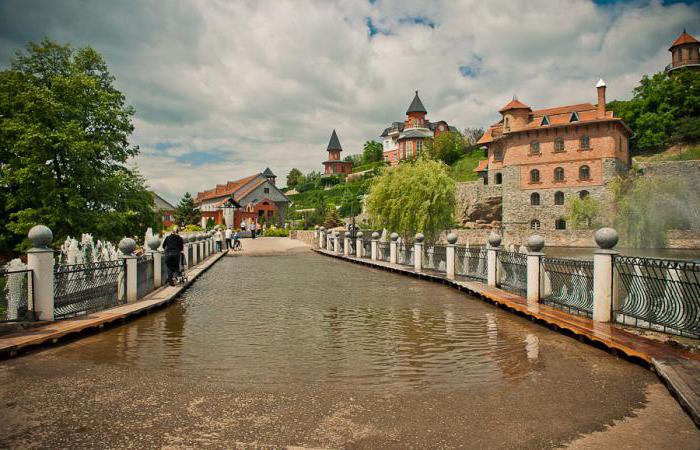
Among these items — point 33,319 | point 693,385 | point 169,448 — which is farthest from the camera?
point 33,319

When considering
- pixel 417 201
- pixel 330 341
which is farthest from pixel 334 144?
pixel 330 341

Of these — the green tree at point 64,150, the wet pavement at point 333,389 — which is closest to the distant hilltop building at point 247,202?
the green tree at point 64,150

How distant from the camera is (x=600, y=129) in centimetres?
5253

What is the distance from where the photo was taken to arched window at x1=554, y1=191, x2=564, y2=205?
56.0 m

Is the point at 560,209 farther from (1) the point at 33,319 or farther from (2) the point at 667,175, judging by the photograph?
(1) the point at 33,319

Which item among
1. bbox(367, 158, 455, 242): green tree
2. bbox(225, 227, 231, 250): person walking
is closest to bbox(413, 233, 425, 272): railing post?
bbox(367, 158, 455, 242): green tree

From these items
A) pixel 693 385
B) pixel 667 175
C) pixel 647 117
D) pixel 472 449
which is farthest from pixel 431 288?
pixel 647 117

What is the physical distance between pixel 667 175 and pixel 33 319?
183 ft

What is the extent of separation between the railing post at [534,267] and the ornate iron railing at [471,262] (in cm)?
384

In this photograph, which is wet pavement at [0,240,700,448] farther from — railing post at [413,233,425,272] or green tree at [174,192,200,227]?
green tree at [174,192,200,227]

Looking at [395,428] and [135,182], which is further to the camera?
[135,182]

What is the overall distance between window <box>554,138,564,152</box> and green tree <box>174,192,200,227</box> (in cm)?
5217

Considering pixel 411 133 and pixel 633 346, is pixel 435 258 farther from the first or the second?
pixel 411 133

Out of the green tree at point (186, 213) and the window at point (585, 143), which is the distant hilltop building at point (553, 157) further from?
the green tree at point (186, 213)
